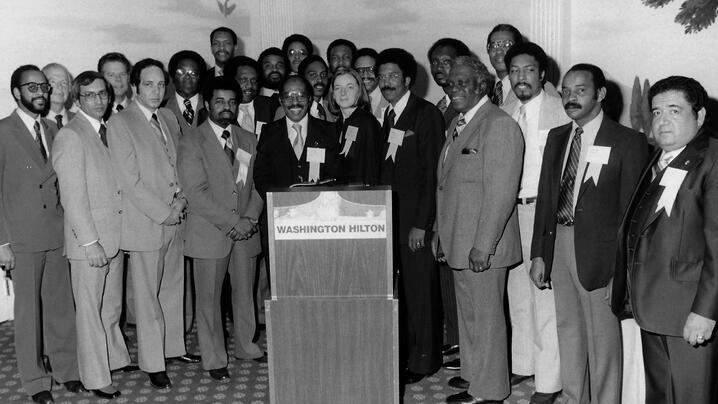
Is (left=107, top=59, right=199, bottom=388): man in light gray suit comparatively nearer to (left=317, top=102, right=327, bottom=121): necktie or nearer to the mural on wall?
(left=317, top=102, right=327, bottom=121): necktie

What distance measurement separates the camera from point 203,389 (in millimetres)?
4355

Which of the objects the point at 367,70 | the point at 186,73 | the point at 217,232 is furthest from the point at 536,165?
the point at 186,73

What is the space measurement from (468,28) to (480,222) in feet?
12.7

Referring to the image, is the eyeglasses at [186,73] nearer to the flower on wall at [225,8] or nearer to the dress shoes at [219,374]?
the dress shoes at [219,374]

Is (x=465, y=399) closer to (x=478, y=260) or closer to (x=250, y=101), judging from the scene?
(x=478, y=260)

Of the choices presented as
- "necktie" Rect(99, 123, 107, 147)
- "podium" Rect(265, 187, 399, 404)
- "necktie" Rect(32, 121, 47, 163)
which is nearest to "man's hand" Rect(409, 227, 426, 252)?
"podium" Rect(265, 187, 399, 404)

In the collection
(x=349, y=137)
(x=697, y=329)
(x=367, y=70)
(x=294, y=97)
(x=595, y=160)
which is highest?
(x=367, y=70)

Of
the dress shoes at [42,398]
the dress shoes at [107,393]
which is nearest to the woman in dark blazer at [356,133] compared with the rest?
the dress shoes at [107,393]

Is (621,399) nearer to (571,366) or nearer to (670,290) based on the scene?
(571,366)

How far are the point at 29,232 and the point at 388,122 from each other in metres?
2.30

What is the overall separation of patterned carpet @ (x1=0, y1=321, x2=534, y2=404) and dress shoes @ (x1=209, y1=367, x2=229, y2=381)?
0.03 meters

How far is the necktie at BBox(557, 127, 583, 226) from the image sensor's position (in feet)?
11.6

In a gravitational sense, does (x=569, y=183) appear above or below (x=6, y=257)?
above

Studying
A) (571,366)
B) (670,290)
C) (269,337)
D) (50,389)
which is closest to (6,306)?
(50,389)
